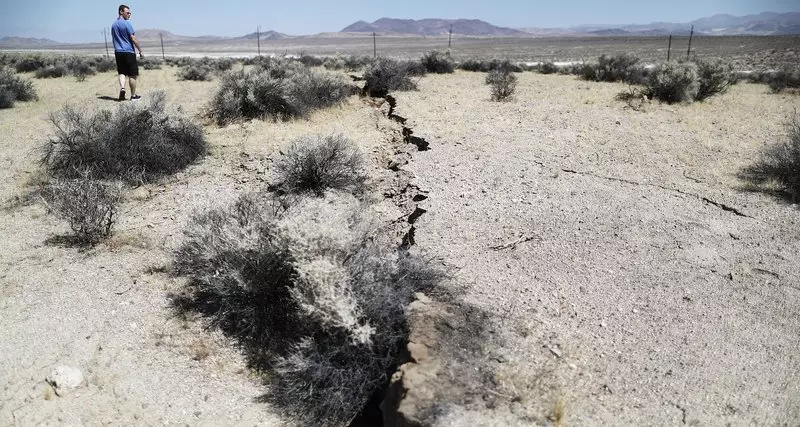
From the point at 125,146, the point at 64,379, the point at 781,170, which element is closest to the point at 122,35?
the point at 125,146

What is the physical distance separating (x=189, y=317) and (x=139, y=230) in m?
1.71

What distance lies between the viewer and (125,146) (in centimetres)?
662

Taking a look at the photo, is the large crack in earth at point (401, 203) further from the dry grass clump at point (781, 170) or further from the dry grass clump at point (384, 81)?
the dry grass clump at point (781, 170)

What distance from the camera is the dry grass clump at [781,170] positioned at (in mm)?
6105

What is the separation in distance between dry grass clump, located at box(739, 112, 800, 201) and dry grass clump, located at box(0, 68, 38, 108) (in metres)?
13.2

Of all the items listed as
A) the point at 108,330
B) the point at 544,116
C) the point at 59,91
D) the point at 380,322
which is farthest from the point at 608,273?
the point at 59,91

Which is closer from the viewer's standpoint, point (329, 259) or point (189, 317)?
point (329, 259)

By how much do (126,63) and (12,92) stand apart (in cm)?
313

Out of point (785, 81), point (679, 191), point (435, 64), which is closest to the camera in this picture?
point (679, 191)

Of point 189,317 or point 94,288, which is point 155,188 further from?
point 189,317

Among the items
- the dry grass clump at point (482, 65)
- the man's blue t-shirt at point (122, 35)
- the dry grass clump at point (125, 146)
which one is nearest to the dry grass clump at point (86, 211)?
the dry grass clump at point (125, 146)

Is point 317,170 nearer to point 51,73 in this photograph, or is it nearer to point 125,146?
point 125,146

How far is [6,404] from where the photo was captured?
3166 mm

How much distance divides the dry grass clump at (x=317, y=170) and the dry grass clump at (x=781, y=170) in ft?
16.0
